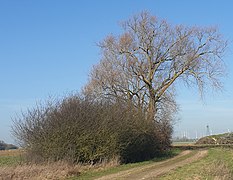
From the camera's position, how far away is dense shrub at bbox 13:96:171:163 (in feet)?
78.2

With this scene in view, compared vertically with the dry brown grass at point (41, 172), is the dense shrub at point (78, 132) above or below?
above

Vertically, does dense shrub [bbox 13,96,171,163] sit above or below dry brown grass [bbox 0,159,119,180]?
above

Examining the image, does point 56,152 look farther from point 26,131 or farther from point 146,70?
point 146,70

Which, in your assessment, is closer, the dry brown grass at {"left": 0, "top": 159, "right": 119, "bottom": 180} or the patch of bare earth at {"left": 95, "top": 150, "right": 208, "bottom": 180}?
the dry brown grass at {"left": 0, "top": 159, "right": 119, "bottom": 180}

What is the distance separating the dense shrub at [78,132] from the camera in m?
23.8

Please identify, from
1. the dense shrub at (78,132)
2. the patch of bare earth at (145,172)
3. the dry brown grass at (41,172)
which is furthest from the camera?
the dense shrub at (78,132)

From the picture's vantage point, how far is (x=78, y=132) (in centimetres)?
2458

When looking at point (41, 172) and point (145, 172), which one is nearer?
point (41, 172)

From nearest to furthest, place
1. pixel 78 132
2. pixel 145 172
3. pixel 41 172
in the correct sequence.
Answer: pixel 41 172 → pixel 145 172 → pixel 78 132

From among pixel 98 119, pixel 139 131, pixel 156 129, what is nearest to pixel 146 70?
pixel 156 129

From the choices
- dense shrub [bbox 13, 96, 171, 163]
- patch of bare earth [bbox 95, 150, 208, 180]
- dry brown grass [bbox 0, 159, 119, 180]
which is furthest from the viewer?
dense shrub [bbox 13, 96, 171, 163]

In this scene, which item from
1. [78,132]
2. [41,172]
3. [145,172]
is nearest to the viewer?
[41,172]

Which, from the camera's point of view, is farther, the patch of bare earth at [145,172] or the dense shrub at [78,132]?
the dense shrub at [78,132]

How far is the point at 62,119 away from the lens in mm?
24438
